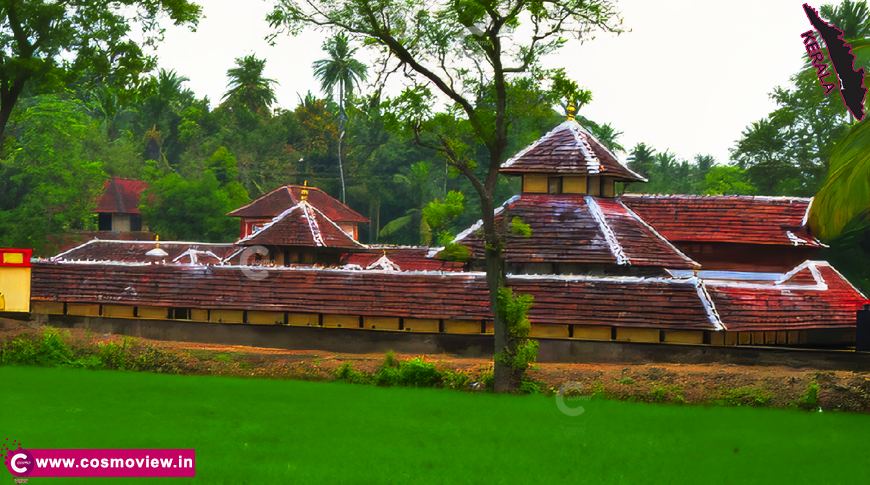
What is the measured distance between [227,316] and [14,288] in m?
5.75

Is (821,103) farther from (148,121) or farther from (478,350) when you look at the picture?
(148,121)

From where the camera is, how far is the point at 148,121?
282 feet

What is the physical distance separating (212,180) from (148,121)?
27920 millimetres

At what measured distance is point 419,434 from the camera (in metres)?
11.2

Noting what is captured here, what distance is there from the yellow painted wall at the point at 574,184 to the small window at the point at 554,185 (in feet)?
0.42

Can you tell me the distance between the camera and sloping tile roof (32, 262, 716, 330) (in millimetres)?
20406

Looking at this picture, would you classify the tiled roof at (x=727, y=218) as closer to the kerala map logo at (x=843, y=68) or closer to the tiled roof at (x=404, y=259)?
the tiled roof at (x=404, y=259)

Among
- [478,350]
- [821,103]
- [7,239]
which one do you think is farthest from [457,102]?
[7,239]

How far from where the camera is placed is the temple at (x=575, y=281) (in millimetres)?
20594

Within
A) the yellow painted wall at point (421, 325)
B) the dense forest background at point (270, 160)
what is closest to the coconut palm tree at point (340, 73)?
the dense forest background at point (270, 160)

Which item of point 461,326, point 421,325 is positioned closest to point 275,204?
point 421,325

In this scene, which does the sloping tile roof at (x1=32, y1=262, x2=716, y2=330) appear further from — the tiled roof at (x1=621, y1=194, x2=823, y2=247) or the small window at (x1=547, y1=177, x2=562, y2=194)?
the tiled roof at (x1=621, y1=194, x2=823, y2=247)

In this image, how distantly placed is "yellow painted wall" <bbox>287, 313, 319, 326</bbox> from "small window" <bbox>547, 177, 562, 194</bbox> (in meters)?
8.67

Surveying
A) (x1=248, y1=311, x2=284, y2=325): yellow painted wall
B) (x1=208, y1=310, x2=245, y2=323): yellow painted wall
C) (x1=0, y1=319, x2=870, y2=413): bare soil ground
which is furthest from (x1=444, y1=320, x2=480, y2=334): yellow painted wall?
(x1=208, y1=310, x2=245, y2=323): yellow painted wall
